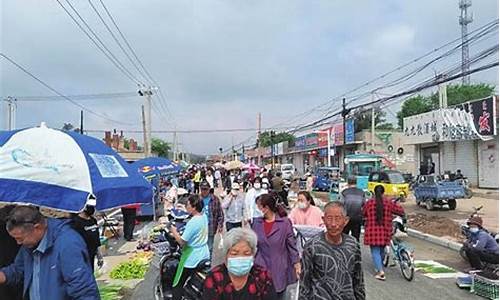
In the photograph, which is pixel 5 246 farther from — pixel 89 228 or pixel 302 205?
pixel 302 205


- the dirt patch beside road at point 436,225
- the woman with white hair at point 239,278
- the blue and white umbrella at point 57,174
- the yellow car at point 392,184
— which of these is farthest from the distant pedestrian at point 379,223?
the yellow car at point 392,184

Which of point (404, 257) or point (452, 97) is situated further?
point (452, 97)

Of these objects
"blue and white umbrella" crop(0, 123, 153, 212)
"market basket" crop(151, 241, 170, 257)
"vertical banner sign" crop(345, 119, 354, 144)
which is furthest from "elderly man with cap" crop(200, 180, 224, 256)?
"vertical banner sign" crop(345, 119, 354, 144)

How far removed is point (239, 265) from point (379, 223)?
599 centimetres

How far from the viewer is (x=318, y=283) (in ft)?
13.1

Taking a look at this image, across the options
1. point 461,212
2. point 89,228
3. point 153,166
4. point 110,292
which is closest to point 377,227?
point 110,292

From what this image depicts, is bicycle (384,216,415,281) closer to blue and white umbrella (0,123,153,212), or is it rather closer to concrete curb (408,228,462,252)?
concrete curb (408,228,462,252)

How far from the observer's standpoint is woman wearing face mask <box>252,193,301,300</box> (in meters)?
5.39

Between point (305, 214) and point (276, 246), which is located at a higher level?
point (305, 214)

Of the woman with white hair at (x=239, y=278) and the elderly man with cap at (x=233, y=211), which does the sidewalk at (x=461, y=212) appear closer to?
the elderly man with cap at (x=233, y=211)

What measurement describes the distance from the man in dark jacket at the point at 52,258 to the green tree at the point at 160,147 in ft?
347

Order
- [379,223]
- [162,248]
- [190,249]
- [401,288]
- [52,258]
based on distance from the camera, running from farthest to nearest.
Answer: [379,223] < [401,288] < [162,248] < [190,249] < [52,258]

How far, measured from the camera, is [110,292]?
845 centimetres

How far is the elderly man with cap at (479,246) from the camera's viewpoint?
27.4 ft
